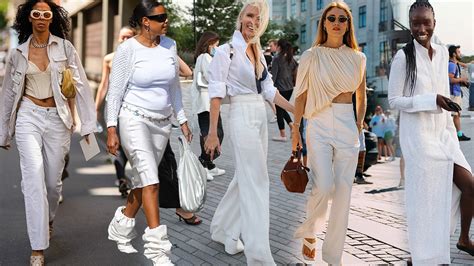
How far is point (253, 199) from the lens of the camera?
4.39 metres

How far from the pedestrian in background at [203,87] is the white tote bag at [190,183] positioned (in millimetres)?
2035

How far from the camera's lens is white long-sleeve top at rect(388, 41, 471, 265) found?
162 inches

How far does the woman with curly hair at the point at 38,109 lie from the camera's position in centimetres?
471

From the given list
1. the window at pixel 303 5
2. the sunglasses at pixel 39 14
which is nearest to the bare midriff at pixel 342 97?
the sunglasses at pixel 39 14

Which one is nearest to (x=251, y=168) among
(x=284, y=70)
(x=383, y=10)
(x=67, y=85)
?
(x=67, y=85)

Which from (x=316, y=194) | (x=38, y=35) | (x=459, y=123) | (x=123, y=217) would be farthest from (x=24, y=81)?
(x=459, y=123)

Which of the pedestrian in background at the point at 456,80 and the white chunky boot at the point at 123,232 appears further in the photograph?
the pedestrian in background at the point at 456,80

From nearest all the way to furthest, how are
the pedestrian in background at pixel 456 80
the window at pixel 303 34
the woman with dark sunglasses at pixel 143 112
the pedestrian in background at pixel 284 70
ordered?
the woman with dark sunglasses at pixel 143 112 < the pedestrian in background at pixel 456 80 < the window at pixel 303 34 < the pedestrian in background at pixel 284 70

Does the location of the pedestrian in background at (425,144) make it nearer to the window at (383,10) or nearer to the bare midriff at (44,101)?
the bare midriff at (44,101)

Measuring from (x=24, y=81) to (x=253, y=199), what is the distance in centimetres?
194

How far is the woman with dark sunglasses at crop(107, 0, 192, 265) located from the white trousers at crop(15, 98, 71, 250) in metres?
0.55

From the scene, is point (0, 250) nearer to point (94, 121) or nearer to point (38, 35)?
point (94, 121)

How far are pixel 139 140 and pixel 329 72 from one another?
4.50 ft

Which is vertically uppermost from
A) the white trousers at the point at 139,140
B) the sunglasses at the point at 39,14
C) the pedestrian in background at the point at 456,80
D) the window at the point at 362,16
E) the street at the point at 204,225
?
the window at the point at 362,16
